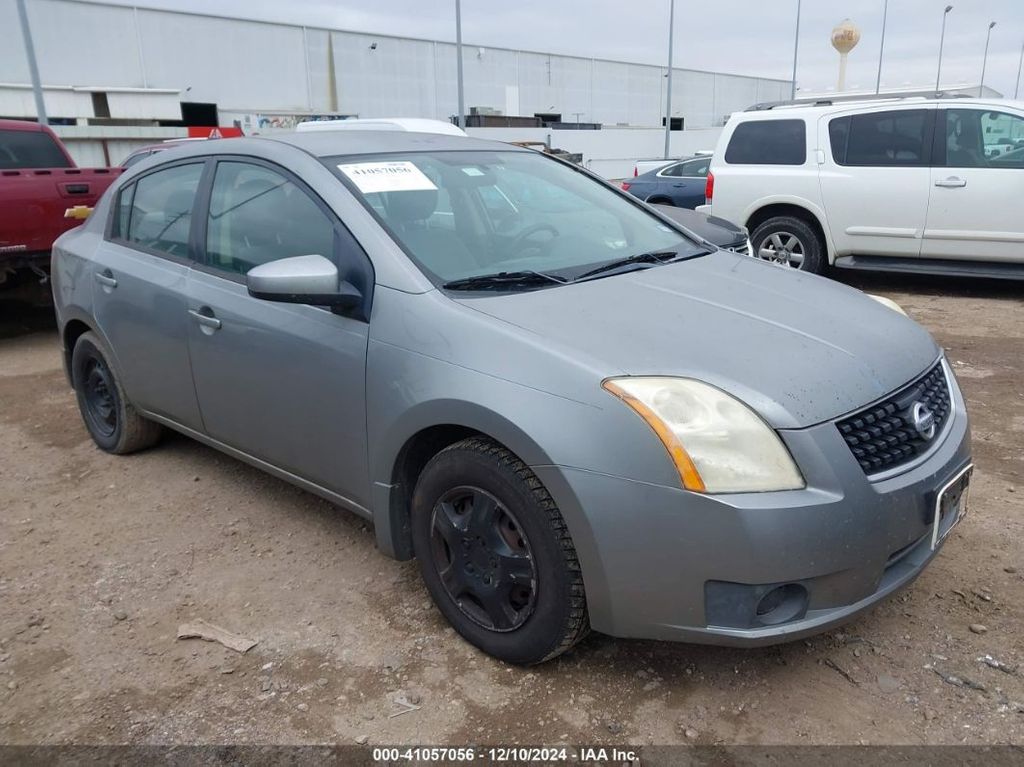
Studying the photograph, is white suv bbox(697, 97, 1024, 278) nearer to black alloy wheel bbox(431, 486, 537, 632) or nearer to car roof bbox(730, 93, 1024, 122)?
car roof bbox(730, 93, 1024, 122)

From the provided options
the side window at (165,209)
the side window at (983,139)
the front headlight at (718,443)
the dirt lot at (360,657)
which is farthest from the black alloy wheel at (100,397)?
the side window at (983,139)

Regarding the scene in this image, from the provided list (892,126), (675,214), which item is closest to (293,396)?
(675,214)

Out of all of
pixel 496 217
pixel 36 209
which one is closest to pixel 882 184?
pixel 496 217

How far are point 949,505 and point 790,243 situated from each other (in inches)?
261

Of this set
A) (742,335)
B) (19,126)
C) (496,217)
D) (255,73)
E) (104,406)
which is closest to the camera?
(742,335)

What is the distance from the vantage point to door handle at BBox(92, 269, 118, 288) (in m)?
3.93

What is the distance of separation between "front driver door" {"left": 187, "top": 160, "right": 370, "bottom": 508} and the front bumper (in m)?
0.94

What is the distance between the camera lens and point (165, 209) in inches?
150

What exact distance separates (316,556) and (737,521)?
1.92 metres

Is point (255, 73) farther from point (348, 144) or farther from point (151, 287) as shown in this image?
point (348, 144)

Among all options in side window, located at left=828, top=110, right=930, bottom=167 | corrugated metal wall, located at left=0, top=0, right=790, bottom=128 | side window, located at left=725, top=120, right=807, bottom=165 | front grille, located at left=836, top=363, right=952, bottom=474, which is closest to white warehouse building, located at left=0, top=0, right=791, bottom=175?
corrugated metal wall, located at left=0, top=0, right=790, bottom=128

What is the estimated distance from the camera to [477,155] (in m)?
3.51

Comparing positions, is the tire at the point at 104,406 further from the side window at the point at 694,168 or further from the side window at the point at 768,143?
the side window at the point at 694,168

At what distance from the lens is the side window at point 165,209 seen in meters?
3.63
